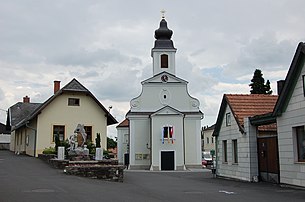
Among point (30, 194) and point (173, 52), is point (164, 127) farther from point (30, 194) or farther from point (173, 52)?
point (30, 194)

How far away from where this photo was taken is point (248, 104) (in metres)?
24.6

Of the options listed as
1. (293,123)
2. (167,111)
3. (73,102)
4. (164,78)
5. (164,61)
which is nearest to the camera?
(293,123)

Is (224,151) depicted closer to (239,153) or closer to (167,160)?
(239,153)

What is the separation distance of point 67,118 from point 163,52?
18.7 m

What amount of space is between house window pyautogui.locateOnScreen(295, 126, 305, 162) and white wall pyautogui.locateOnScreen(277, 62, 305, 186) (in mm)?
171

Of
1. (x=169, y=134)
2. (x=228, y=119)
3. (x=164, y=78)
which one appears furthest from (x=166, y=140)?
(x=228, y=119)

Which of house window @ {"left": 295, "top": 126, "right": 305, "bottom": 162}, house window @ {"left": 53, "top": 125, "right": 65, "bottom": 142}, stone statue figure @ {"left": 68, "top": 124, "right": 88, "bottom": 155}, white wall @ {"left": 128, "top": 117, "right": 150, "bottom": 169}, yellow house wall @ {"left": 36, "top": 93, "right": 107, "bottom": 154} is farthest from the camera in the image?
white wall @ {"left": 128, "top": 117, "right": 150, "bottom": 169}

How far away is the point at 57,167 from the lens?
25.9 meters

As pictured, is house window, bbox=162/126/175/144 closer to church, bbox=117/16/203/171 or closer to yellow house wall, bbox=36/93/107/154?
church, bbox=117/16/203/171

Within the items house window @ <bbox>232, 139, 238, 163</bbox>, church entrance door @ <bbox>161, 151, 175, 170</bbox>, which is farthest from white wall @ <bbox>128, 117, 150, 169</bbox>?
house window @ <bbox>232, 139, 238, 163</bbox>

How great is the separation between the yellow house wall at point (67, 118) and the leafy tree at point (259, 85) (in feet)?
56.8

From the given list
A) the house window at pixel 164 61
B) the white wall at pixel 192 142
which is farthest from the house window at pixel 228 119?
the house window at pixel 164 61

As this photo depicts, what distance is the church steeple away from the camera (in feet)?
172

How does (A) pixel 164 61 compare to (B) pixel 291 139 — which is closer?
(B) pixel 291 139
